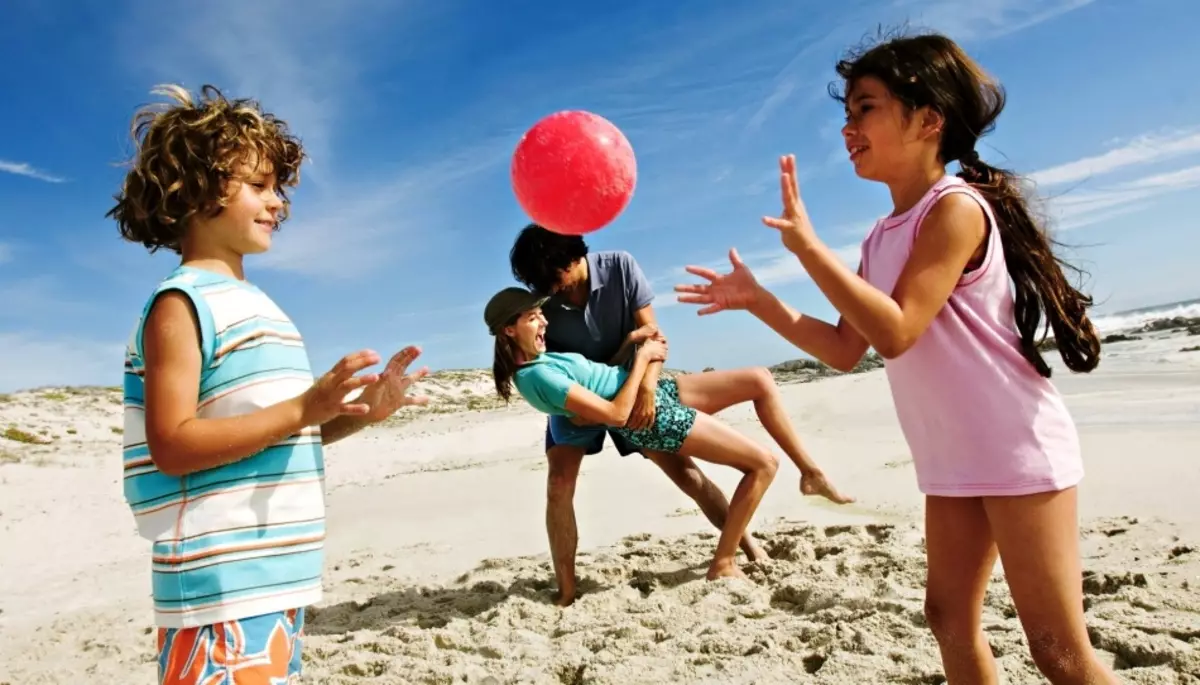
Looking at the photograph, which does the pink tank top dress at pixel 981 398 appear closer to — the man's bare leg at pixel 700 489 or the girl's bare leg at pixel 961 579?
the girl's bare leg at pixel 961 579

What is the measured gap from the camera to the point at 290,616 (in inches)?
87.3

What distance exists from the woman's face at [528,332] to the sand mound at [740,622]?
1367 mm

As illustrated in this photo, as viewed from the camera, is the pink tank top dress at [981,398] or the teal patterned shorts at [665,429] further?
the teal patterned shorts at [665,429]

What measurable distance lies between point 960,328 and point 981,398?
19 cm

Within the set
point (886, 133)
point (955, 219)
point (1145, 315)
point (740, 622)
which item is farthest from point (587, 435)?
point (1145, 315)

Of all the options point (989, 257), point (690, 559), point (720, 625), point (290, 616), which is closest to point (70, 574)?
point (690, 559)

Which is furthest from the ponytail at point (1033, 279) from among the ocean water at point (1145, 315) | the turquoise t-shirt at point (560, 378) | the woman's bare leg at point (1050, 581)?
the ocean water at point (1145, 315)

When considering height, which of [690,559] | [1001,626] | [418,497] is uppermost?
[418,497]

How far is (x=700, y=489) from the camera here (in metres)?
5.14

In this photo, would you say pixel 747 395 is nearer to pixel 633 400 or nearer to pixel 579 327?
pixel 633 400

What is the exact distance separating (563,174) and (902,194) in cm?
154

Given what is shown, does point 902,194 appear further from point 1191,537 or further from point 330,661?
point 1191,537

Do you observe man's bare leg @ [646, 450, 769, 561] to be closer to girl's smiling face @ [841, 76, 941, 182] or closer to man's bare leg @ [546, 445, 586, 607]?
man's bare leg @ [546, 445, 586, 607]

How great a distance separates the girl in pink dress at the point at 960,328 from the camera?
7.39 ft
